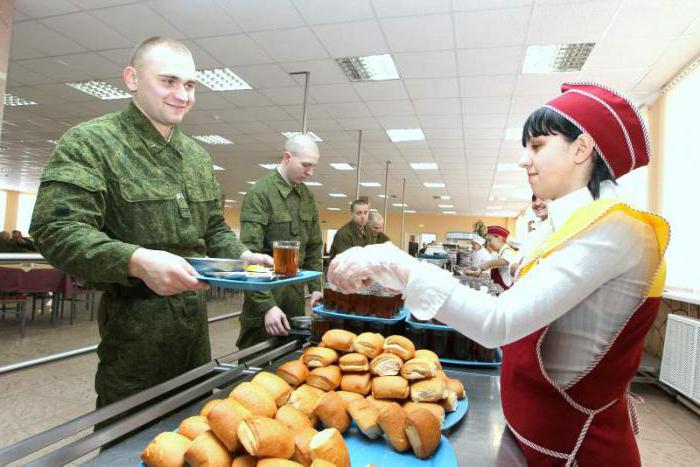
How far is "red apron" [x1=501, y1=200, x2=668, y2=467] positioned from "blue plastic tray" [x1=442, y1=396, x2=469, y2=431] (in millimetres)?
146

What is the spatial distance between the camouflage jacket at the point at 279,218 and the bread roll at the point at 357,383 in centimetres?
140

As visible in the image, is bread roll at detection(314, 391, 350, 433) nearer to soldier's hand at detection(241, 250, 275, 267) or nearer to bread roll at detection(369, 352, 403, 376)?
bread roll at detection(369, 352, 403, 376)

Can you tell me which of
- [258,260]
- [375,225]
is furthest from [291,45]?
[258,260]

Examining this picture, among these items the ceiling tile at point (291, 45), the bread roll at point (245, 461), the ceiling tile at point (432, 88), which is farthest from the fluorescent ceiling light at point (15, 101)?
the bread roll at point (245, 461)

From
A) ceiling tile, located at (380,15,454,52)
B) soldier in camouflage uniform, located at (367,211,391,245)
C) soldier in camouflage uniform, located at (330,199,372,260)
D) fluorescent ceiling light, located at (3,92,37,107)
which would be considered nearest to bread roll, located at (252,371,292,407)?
ceiling tile, located at (380,15,454,52)

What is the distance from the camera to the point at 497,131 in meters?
7.54

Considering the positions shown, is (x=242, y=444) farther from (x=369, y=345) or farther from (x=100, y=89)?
(x=100, y=89)

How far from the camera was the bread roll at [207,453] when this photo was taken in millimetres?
655

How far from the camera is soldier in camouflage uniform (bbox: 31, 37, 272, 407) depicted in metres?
1.07

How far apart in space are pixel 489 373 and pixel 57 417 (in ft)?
10.7

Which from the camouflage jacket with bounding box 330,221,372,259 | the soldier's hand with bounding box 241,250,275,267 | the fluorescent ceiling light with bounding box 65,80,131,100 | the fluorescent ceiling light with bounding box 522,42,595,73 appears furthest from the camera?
the fluorescent ceiling light with bounding box 65,80,131,100

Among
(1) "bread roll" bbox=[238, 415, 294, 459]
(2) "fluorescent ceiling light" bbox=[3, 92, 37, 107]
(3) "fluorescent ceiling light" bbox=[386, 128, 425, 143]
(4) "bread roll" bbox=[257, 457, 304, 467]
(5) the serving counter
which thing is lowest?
(5) the serving counter

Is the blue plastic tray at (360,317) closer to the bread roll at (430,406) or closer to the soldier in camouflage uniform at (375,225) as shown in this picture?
the bread roll at (430,406)

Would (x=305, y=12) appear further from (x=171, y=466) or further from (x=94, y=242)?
(x=171, y=466)
